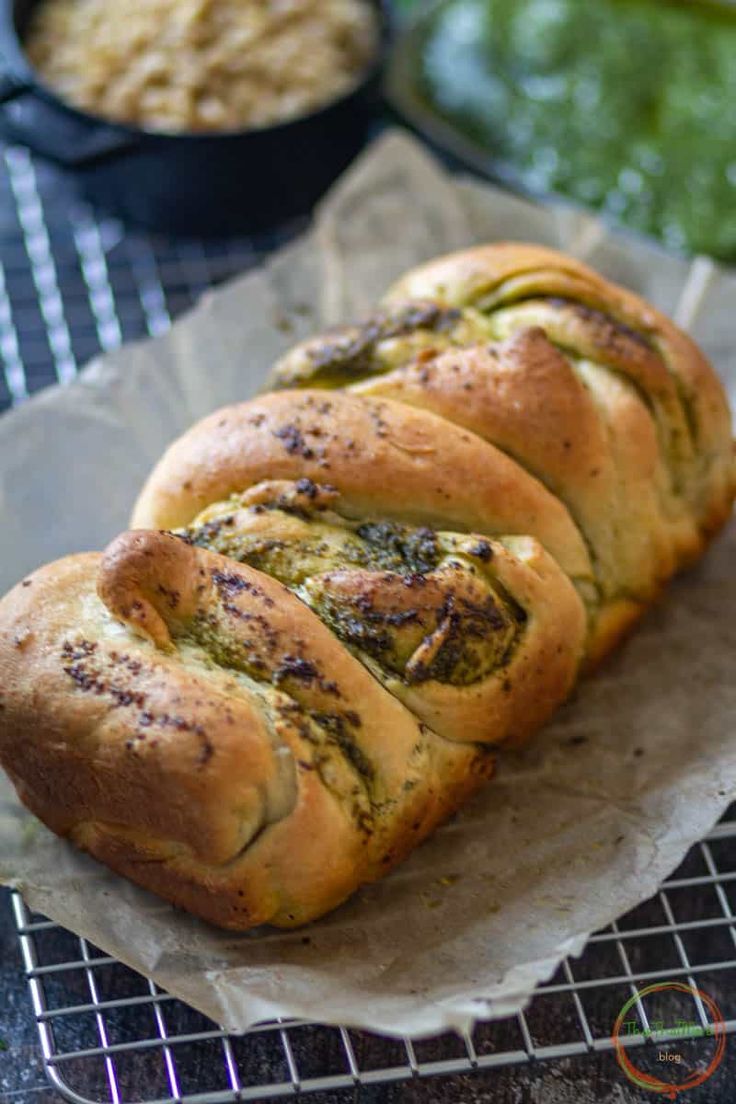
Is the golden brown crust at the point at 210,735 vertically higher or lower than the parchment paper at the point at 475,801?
higher

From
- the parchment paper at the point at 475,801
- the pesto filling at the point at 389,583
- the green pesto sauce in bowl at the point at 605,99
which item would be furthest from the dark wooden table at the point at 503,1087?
the green pesto sauce in bowl at the point at 605,99

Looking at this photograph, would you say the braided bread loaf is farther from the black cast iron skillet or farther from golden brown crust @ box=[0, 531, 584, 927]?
the black cast iron skillet

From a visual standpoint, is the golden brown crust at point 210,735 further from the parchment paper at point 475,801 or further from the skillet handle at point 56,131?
the skillet handle at point 56,131

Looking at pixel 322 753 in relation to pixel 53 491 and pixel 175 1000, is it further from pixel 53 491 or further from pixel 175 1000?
pixel 53 491

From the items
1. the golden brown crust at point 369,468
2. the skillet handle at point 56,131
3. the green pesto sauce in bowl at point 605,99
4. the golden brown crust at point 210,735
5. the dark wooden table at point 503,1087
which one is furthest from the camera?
the green pesto sauce in bowl at point 605,99

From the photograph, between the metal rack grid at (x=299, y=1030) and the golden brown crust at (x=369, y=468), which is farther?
the golden brown crust at (x=369, y=468)

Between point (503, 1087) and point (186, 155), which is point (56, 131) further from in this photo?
point (503, 1087)

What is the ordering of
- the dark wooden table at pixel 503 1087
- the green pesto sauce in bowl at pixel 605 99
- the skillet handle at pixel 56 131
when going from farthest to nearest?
the green pesto sauce in bowl at pixel 605 99, the skillet handle at pixel 56 131, the dark wooden table at pixel 503 1087

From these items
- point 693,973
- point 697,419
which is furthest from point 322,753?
point 697,419
